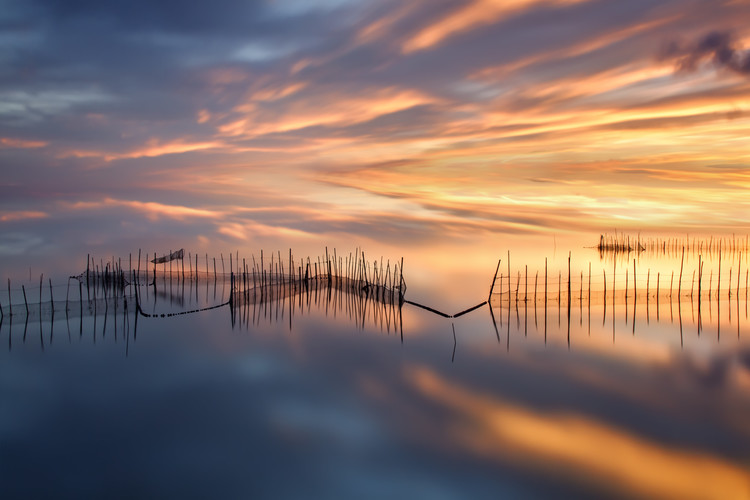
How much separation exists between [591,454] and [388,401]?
302cm

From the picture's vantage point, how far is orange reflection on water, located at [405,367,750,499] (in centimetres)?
619

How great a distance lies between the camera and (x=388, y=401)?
896 cm

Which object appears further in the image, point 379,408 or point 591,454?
point 379,408

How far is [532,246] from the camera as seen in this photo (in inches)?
1574

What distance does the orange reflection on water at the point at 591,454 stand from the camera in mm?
6188

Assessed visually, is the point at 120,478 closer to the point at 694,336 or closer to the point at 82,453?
the point at 82,453

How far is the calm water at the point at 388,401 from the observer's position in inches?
250

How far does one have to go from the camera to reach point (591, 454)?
6.86m

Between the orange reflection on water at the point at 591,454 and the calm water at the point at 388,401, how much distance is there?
0.09 feet

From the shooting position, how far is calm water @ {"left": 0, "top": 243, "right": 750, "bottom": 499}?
6.34 m

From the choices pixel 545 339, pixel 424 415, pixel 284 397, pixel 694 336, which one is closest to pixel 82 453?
pixel 284 397

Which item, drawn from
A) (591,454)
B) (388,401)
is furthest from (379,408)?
(591,454)

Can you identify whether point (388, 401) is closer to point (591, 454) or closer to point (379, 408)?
point (379, 408)

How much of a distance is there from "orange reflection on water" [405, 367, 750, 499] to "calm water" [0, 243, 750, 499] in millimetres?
27
